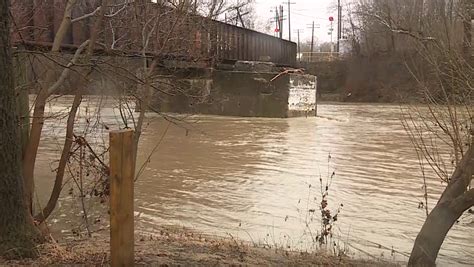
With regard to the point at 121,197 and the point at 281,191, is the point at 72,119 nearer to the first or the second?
the point at 121,197

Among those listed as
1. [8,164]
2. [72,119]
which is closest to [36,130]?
[72,119]

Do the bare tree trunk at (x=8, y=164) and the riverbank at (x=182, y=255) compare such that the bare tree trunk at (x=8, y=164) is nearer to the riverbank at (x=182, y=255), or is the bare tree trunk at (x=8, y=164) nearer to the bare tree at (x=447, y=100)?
the riverbank at (x=182, y=255)

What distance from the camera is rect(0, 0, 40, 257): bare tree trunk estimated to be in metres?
4.68

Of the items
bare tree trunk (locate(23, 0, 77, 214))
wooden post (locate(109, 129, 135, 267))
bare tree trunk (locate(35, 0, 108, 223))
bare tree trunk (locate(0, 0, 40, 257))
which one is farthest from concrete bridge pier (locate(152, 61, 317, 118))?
wooden post (locate(109, 129, 135, 267))

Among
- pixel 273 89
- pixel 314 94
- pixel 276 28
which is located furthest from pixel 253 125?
pixel 276 28

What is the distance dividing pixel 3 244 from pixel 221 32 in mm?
25424

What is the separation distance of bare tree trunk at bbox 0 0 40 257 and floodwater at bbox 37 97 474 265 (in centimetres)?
335

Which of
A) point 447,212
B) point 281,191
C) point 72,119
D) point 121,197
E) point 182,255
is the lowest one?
point 281,191

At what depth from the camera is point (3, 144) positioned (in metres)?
4.69

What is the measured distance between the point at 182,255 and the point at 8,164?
1.94 meters

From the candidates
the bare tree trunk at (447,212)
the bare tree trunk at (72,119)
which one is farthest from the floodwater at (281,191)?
the bare tree trunk at (447,212)

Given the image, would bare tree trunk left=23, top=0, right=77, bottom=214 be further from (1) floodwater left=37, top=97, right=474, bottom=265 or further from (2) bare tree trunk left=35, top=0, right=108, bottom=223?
(1) floodwater left=37, top=97, right=474, bottom=265

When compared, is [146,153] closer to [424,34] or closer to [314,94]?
[424,34]

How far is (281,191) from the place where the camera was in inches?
506
